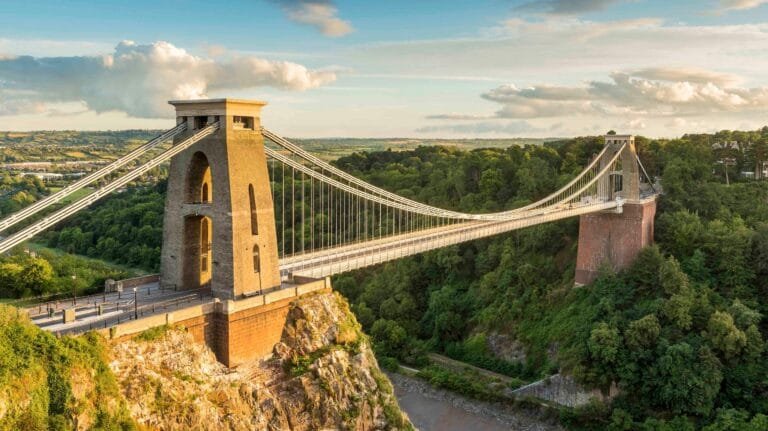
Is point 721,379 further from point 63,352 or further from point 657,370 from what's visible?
point 63,352

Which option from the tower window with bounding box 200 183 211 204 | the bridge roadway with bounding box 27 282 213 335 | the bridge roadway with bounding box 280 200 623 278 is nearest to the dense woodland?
the bridge roadway with bounding box 280 200 623 278

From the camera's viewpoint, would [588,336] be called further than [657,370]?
Yes

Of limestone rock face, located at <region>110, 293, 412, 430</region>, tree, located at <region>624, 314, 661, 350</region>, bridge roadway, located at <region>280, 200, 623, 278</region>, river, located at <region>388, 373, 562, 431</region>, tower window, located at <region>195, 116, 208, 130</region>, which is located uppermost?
tower window, located at <region>195, 116, 208, 130</region>

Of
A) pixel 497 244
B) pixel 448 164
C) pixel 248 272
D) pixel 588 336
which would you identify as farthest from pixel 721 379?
pixel 448 164

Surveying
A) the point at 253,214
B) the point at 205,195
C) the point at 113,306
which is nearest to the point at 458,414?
the point at 253,214

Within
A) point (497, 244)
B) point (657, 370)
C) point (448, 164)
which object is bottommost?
point (657, 370)

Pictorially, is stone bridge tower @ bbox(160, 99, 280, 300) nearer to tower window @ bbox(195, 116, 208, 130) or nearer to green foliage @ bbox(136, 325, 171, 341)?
tower window @ bbox(195, 116, 208, 130)

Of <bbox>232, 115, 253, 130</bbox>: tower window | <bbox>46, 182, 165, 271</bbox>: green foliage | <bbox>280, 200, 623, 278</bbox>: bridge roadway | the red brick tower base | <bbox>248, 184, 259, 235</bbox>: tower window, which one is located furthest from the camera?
<bbox>46, 182, 165, 271</bbox>: green foliage

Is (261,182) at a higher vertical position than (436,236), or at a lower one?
higher
